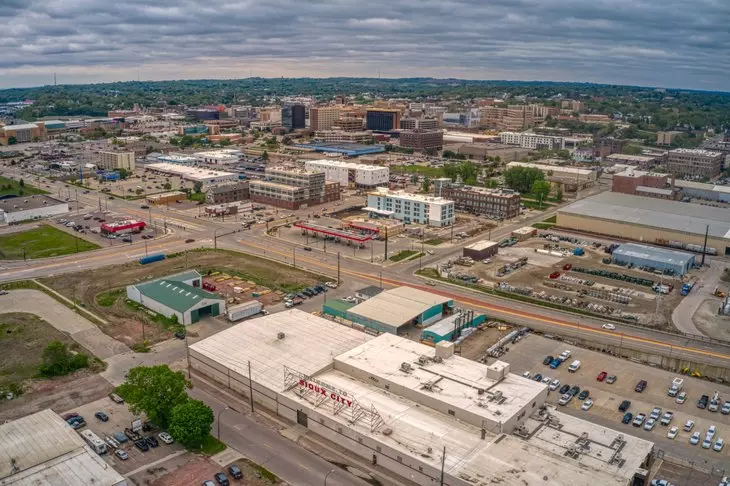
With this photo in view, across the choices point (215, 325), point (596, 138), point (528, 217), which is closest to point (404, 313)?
point (215, 325)

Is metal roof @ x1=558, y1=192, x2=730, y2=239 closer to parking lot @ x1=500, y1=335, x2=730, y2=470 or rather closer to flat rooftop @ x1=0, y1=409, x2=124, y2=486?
parking lot @ x1=500, y1=335, x2=730, y2=470

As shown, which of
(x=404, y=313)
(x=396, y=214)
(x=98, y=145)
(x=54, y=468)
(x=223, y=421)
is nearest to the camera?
(x=54, y=468)

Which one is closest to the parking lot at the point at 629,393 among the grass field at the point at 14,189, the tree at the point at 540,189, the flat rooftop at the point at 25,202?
the tree at the point at 540,189

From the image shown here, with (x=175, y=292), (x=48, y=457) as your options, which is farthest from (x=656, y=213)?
(x=48, y=457)

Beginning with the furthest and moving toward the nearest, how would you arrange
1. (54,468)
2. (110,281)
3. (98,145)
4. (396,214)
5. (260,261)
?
(98,145) → (396,214) → (260,261) → (110,281) → (54,468)

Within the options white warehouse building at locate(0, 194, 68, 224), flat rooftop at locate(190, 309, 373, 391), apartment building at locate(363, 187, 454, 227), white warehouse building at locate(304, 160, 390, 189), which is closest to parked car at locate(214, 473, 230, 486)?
flat rooftop at locate(190, 309, 373, 391)

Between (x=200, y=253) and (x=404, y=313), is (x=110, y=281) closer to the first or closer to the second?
(x=200, y=253)
